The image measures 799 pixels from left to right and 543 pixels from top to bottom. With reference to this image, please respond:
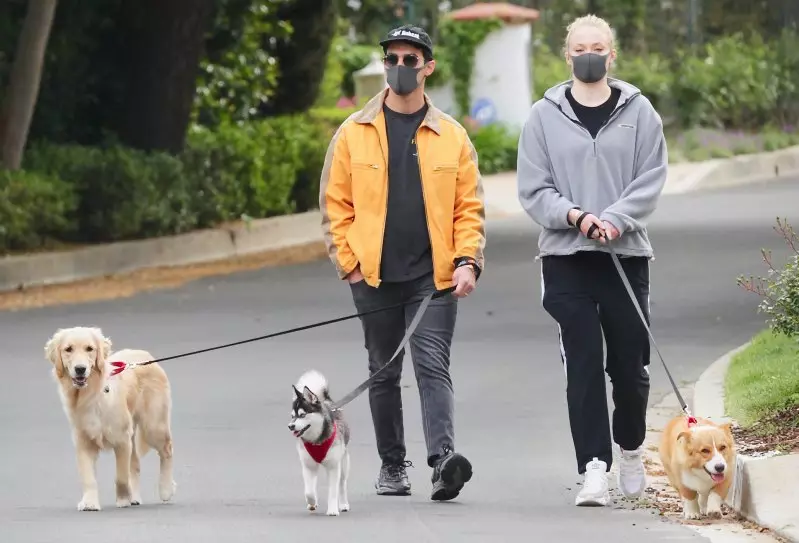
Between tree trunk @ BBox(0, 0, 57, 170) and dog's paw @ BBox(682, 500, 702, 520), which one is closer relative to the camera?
dog's paw @ BBox(682, 500, 702, 520)

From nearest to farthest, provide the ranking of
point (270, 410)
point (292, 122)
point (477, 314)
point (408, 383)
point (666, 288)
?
point (270, 410), point (408, 383), point (477, 314), point (666, 288), point (292, 122)

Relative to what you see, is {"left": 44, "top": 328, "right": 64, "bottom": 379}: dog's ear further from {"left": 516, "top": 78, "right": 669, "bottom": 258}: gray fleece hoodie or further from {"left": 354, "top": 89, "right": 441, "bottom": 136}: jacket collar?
{"left": 516, "top": 78, "right": 669, "bottom": 258}: gray fleece hoodie

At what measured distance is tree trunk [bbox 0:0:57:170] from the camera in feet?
65.3

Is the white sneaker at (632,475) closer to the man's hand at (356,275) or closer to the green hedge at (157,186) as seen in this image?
the man's hand at (356,275)

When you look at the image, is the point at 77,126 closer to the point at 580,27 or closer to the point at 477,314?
the point at 477,314

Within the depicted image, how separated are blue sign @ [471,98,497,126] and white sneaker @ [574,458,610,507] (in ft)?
89.4

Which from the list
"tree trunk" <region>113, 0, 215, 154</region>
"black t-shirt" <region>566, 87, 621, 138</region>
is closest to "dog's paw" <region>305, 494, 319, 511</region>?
"black t-shirt" <region>566, 87, 621, 138</region>

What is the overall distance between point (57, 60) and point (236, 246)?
10.3ft

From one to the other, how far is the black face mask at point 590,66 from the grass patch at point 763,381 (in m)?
2.30

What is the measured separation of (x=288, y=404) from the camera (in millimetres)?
11594

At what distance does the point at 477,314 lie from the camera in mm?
16266

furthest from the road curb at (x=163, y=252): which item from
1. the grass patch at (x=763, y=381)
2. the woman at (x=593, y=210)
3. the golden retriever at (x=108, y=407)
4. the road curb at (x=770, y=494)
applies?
the road curb at (x=770, y=494)

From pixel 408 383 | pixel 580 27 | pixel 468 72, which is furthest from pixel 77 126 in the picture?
pixel 580 27

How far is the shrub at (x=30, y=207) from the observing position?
1869 centimetres
